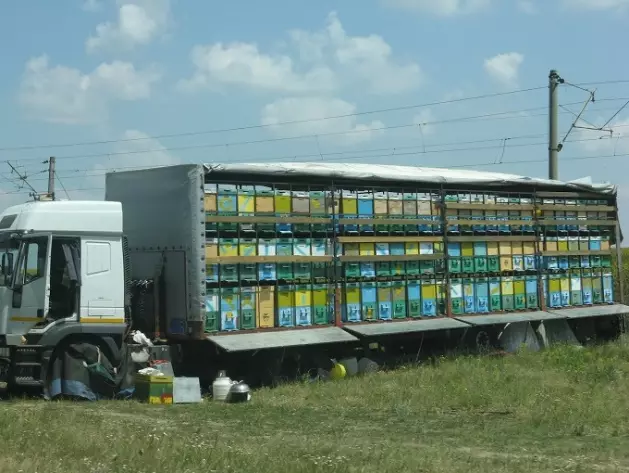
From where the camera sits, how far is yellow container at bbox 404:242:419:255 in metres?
20.6

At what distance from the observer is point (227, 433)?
40.3 ft

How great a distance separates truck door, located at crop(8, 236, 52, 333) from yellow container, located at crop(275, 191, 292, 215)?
14.2 ft

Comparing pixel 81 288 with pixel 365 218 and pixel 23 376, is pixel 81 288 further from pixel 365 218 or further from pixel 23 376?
pixel 365 218

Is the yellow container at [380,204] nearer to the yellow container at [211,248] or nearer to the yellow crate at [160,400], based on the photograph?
the yellow container at [211,248]

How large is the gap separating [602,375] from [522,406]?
396cm

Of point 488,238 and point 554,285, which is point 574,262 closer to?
point 554,285

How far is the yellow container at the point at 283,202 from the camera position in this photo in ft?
59.8

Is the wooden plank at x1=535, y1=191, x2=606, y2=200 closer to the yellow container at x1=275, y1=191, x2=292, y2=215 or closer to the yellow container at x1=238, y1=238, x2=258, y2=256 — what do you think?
the yellow container at x1=275, y1=191, x2=292, y2=215

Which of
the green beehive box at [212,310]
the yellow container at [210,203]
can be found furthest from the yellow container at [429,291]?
the yellow container at [210,203]

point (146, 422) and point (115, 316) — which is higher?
point (115, 316)

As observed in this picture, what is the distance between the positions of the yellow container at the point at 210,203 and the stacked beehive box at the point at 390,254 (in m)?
0.02

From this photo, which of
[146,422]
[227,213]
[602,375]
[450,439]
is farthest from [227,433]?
[602,375]

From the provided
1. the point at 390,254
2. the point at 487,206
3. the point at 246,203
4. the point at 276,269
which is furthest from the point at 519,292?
the point at 246,203

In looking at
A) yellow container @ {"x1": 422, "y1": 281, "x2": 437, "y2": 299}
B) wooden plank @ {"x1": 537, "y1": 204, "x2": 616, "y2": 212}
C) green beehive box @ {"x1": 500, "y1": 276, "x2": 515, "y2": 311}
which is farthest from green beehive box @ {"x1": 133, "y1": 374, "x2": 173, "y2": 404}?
wooden plank @ {"x1": 537, "y1": 204, "x2": 616, "y2": 212}
